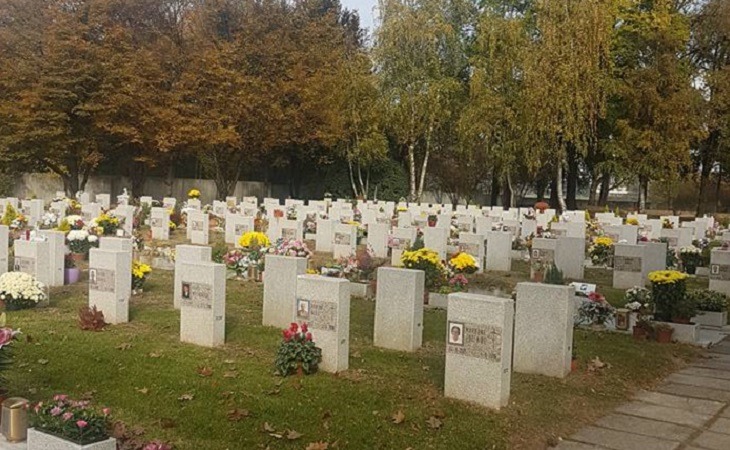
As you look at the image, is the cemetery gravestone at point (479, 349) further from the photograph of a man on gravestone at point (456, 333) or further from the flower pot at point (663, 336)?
the flower pot at point (663, 336)

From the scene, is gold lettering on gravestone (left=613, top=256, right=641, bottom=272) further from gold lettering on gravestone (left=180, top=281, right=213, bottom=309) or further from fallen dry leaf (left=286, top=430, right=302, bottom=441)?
fallen dry leaf (left=286, top=430, right=302, bottom=441)

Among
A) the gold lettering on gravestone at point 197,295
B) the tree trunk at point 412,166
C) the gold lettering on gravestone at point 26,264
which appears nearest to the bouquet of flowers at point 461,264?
the gold lettering on gravestone at point 197,295

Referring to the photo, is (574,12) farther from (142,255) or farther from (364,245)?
(142,255)

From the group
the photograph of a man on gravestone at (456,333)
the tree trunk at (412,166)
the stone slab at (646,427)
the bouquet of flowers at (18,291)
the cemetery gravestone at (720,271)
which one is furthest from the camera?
the tree trunk at (412,166)

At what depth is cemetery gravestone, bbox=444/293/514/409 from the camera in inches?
305

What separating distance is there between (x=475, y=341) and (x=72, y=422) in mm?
3954

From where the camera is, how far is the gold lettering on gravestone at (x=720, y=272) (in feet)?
50.7

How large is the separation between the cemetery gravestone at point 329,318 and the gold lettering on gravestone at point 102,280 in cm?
354

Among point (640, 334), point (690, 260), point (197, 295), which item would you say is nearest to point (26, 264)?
point (197, 295)

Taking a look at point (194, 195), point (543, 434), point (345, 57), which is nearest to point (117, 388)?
point (543, 434)

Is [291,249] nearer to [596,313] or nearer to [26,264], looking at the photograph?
[26,264]

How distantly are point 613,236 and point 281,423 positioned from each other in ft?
58.5

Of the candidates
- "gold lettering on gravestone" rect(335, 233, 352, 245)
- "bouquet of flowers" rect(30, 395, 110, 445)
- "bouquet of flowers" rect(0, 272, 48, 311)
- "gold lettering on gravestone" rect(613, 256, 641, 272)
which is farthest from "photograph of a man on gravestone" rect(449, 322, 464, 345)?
"gold lettering on gravestone" rect(335, 233, 352, 245)

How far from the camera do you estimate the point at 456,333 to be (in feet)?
26.4
